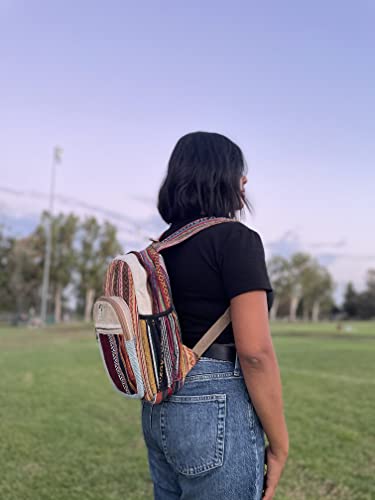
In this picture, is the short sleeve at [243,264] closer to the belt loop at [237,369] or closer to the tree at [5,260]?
the belt loop at [237,369]

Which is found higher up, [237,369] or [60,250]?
[60,250]

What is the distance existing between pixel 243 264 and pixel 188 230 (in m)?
0.25

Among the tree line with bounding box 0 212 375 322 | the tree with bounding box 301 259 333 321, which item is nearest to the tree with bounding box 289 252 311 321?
the tree with bounding box 301 259 333 321

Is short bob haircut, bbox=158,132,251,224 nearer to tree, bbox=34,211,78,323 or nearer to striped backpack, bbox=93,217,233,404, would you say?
striped backpack, bbox=93,217,233,404

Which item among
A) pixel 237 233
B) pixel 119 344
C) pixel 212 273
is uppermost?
pixel 237 233

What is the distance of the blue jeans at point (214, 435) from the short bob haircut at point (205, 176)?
54 centimetres

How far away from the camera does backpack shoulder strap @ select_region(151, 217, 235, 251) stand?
5.61 ft

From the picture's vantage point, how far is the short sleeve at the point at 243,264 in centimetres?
158

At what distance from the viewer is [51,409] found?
7.11 metres

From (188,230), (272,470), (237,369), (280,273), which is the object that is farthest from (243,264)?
(280,273)

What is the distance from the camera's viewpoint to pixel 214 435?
1.62 meters

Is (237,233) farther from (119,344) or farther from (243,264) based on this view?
(119,344)

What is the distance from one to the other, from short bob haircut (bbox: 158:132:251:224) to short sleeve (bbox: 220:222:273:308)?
213mm

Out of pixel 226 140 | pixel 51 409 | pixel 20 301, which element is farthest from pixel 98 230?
pixel 226 140
